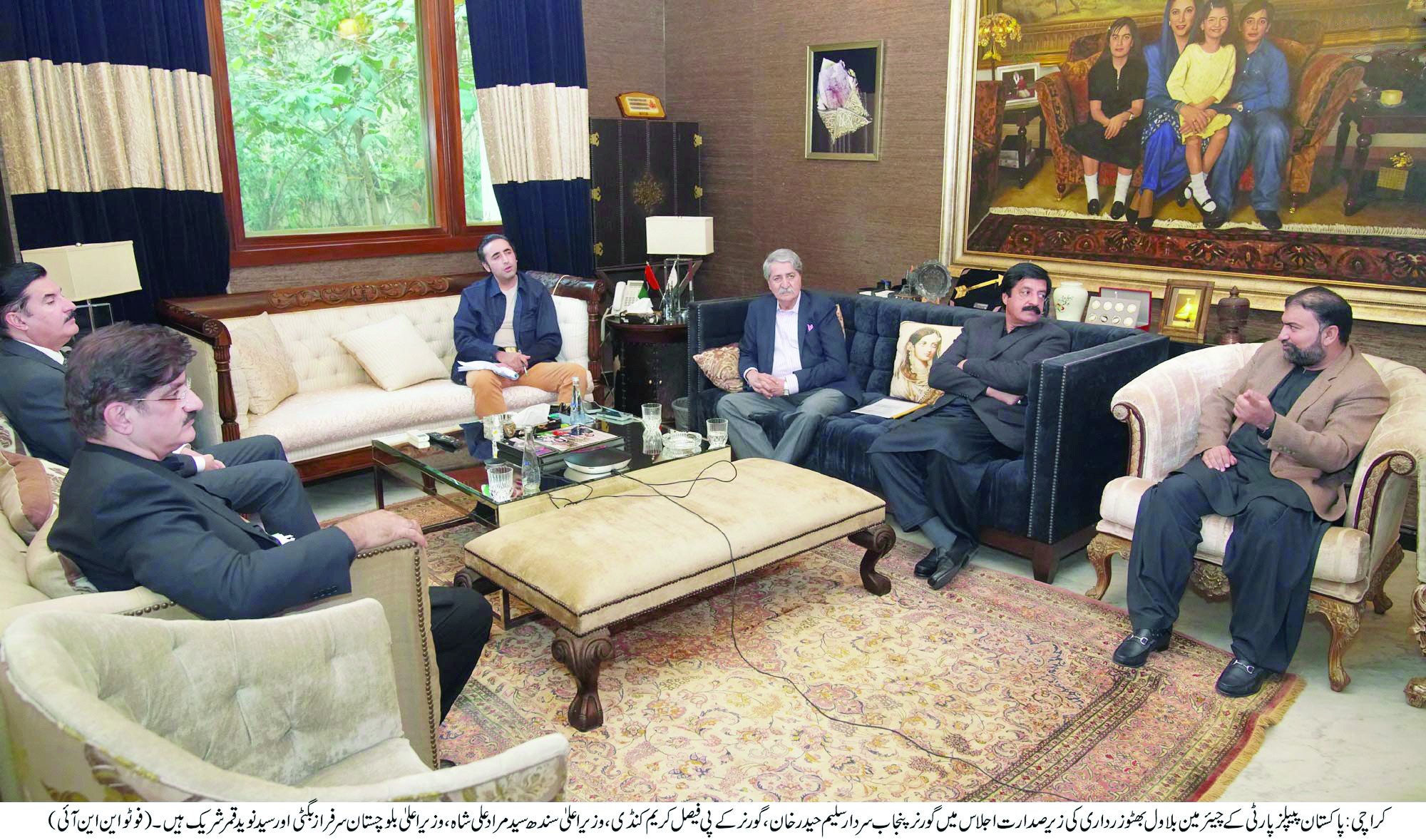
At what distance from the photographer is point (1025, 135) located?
191 inches

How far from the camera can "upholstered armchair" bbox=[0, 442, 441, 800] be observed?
6.35 ft

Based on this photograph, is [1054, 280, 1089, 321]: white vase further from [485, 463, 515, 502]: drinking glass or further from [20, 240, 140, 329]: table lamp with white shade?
[20, 240, 140, 329]: table lamp with white shade

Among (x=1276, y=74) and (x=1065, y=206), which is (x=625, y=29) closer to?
(x=1065, y=206)

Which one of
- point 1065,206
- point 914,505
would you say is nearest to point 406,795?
point 914,505

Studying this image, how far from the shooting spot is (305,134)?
521 centimetres

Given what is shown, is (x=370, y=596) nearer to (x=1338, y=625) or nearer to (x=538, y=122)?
(x=1338, y=625)

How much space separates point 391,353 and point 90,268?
1305mm

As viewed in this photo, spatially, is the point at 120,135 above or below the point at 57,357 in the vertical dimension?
above

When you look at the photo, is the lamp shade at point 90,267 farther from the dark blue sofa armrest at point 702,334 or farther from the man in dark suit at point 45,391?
the dark blue sofa armrest at point 702,334

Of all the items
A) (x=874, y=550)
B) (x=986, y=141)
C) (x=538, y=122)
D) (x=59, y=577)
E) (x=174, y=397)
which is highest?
(x=538, y=122)

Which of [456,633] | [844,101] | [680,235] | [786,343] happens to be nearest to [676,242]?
[680,235]

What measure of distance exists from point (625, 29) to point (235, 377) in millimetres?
3464

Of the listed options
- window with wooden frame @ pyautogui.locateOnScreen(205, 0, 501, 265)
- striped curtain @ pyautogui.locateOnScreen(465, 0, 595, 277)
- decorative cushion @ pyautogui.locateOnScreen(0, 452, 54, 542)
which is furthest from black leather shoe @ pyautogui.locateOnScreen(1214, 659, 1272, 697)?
window with wooden frame @ pyautogui.locateOnScreen(205, 0, 501, 265)

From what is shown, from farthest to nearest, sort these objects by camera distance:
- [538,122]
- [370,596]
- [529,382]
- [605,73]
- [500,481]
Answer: [605,73]
[538,122]
[529,382]
[500,481]
[370,596]
